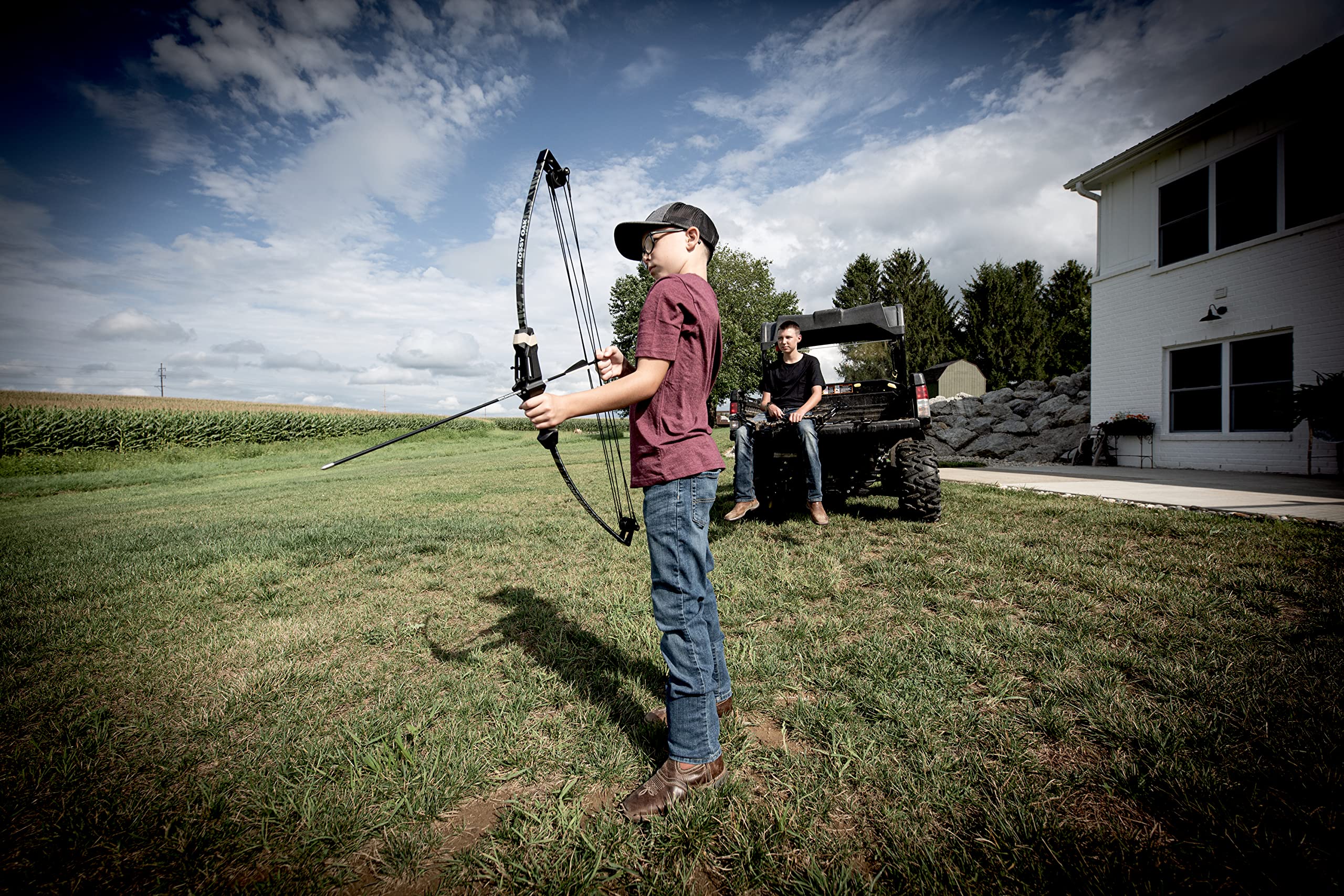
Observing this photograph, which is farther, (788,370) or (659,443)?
(788,370)

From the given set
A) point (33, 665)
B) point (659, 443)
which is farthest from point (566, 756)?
point (33, 665)

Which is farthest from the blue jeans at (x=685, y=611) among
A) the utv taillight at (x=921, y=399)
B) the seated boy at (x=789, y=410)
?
the utv taillight at (x=921, y=399)

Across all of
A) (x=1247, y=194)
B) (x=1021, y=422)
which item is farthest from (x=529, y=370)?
(x=1021, y=422)

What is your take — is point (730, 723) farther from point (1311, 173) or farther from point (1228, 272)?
point (1311, 173)

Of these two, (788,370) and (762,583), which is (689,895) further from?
(788,370)

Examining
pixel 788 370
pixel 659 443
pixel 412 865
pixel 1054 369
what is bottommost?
pixel 412 865

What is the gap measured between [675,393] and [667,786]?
4.23 ft

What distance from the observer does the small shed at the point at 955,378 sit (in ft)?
120

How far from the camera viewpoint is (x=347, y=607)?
3.71 m

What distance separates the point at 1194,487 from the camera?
6.88 metres

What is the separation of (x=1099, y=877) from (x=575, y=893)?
4.39ft

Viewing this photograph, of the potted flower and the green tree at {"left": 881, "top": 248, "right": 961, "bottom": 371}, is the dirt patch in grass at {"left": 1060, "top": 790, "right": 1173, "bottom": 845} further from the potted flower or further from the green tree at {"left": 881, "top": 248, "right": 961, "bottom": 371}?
the green tree at {"left": 881, "top": 248, "right": 961, "bottom": 371}

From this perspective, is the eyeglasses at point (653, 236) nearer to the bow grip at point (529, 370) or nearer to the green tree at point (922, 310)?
the bow grip at point (529, 370)

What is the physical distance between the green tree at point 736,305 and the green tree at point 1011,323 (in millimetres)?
12209
